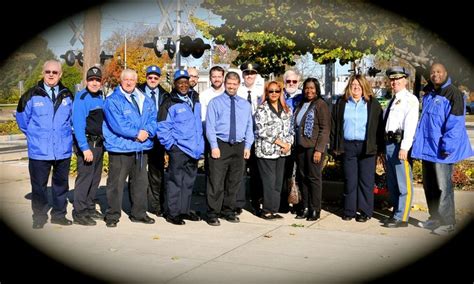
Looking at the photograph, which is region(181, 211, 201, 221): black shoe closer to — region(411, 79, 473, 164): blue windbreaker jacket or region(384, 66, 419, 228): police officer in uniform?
region(384, 66, 419, 228): police officer in uniform

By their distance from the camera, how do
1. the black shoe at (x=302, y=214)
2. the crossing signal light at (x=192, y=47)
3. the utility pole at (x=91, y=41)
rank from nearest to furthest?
the black shoe at (x=302, y=214)
the utility pole at (x=91, y=41)
the crossing signal light at (x=192, y=47)

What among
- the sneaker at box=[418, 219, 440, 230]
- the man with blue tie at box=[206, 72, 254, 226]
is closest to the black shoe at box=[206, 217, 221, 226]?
the man with blue tie at box=[206, 72, 254, 226]

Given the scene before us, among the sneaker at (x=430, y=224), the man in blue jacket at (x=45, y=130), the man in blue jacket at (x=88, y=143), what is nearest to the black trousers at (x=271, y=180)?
the sneaker at (x=430, y=224)

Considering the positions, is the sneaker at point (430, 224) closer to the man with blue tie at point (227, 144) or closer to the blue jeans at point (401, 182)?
the blue jeans at point (401, 182)

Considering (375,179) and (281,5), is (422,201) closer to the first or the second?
(375,179)

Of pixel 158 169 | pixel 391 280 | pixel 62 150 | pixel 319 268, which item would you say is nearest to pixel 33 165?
pixel 62 150

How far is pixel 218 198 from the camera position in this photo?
7.22 m

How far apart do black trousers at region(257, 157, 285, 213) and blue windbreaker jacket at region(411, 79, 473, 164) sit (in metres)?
1.66

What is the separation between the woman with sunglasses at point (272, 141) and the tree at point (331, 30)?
1055mm

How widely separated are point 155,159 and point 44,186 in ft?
4.79

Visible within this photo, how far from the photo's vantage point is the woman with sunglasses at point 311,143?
7184 millimetres

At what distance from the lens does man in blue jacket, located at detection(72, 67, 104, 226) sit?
6859 mm

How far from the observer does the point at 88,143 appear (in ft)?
23.1

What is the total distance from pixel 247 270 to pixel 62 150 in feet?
9.44
